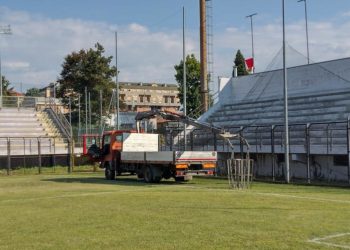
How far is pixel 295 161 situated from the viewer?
29672 mm

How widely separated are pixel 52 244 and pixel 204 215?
435cm

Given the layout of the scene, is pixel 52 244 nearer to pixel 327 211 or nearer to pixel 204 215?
pixel 204 215


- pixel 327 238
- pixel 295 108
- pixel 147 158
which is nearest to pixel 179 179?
pixel 147 158

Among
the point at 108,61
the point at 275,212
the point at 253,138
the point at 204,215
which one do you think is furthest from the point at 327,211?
the point at 108,61

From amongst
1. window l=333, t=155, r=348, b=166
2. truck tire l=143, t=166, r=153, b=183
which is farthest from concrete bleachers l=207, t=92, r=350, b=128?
truck tire l=143, t=166, r=153, b=183

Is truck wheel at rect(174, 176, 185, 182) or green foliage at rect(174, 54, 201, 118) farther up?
green foliage at rect(174, 54, 201, 118)

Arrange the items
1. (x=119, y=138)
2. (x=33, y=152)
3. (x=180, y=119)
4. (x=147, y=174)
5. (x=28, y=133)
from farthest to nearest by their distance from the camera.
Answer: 1. (x=28, y=133)
2. (x=33, y=152)
3. (x=119, y=138)
4. (x=180, y=119)
5. (x=147, y=174)

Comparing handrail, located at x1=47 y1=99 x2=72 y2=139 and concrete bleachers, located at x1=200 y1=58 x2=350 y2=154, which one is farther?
handrail, located at x1=47 y1=99 x2=72 y2=139

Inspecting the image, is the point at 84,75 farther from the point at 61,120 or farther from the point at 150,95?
the point at 150,95

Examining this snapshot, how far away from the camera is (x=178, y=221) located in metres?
12.1

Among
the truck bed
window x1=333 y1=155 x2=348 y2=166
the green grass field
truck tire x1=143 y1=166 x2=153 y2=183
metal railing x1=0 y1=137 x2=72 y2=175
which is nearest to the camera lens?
the green grass field

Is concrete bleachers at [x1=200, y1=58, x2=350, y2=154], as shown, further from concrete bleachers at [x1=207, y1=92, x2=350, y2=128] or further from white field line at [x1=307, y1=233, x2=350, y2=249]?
white field line at [x1=307, y1=233, x2=350, y2=249]

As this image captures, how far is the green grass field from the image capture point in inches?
377

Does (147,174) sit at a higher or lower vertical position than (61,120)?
lower
